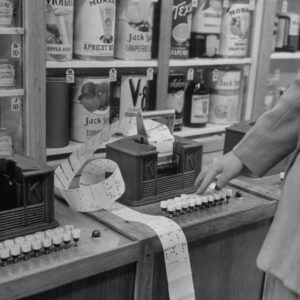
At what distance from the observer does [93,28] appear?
1676 mm

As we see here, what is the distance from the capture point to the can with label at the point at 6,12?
4.79 ft

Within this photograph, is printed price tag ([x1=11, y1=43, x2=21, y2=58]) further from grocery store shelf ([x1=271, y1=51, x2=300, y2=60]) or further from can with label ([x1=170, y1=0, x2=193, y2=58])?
grocery store shelf ([x1=271, y1=51, x2=300, y2=60])

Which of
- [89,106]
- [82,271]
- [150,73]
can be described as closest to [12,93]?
[89,106]

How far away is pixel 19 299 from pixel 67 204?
399mm

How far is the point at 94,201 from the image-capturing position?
1360 millimetres

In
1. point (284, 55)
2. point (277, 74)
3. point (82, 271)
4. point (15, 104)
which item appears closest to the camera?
point (82, 271)

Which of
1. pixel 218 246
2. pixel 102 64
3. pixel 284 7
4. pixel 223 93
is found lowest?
pixel 218 246

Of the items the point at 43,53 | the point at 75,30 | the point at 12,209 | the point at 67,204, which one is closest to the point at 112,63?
the point at 75,30

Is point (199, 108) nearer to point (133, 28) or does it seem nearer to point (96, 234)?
point (133, 28)

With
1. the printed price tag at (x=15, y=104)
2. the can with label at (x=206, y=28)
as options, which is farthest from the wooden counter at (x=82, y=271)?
the can with label at (x=206, y=28)

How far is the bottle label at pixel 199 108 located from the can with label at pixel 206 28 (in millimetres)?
165

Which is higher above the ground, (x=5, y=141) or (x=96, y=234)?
(x=5, y=141)

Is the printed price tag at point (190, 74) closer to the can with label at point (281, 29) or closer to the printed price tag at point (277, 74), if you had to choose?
the can with label at point (281, 29)

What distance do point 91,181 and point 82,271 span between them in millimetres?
395
